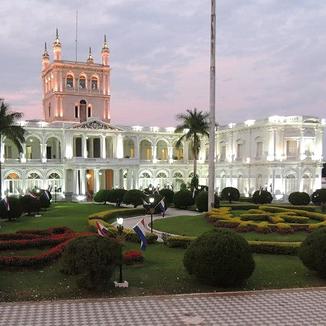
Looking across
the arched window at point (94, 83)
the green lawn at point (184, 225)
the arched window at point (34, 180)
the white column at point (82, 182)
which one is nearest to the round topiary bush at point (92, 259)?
the green lawn at point (184, 225)

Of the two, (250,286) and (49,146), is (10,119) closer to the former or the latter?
(49,146)

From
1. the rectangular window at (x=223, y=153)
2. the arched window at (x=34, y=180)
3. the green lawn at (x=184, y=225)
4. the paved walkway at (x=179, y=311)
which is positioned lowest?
the paved walkway at (x=179, y=311)

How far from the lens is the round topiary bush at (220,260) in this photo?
45.1 ft

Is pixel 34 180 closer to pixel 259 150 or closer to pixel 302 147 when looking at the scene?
pixel 259 150

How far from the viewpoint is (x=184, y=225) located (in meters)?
27.8

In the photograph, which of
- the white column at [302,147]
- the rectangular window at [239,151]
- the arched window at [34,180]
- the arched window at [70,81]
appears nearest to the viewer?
the white column at [302,147]

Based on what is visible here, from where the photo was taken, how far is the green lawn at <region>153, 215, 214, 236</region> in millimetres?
25500

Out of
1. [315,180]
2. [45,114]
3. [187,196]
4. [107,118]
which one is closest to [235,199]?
[187,196]

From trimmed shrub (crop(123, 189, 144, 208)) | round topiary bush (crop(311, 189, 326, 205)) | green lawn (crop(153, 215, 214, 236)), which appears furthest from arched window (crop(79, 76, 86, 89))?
green lawn (crop(153, 215, 214, 236))

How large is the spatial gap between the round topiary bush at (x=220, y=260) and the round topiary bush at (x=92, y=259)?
2.42 metres

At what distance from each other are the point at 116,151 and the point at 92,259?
55.2 m

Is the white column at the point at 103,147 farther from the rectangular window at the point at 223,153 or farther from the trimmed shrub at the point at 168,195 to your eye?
the trimmed shrub at the point at 168,195

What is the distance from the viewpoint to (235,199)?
1983 inches

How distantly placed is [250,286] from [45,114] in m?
67.6
